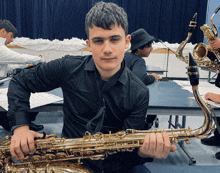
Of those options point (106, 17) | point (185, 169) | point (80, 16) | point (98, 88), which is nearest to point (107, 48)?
point (106, 17)

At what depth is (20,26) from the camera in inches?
246

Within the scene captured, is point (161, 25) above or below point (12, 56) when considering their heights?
above

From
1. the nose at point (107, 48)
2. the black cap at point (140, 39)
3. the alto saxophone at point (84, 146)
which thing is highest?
the black cap at point (140, 39)

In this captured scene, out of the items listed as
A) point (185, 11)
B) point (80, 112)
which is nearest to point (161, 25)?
point (185, 11)

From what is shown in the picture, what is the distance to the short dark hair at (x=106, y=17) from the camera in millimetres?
1108

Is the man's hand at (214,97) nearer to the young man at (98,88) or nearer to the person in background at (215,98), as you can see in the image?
the person in background at (215,98)

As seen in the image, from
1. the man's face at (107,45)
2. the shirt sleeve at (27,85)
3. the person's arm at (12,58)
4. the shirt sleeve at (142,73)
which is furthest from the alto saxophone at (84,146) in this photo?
the person's arm at (12,58)

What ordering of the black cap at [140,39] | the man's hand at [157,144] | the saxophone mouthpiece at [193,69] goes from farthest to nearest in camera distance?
1. the black cap at [140,39]
2. the man's hand at [157,144]
3. the saxophone mouthpiece at [193,69]

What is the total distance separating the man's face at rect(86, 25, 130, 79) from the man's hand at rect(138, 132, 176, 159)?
17.6 inches

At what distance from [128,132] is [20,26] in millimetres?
6290

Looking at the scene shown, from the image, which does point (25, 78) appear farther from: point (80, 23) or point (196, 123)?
point (80, 23)

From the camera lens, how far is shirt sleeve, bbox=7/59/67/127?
1154 millimetres

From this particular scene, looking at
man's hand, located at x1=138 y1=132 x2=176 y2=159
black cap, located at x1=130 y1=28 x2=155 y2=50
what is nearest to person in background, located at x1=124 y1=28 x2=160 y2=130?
black cap, located at x1=130 y1=28 x2=155 y2=50

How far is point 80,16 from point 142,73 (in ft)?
15.3
